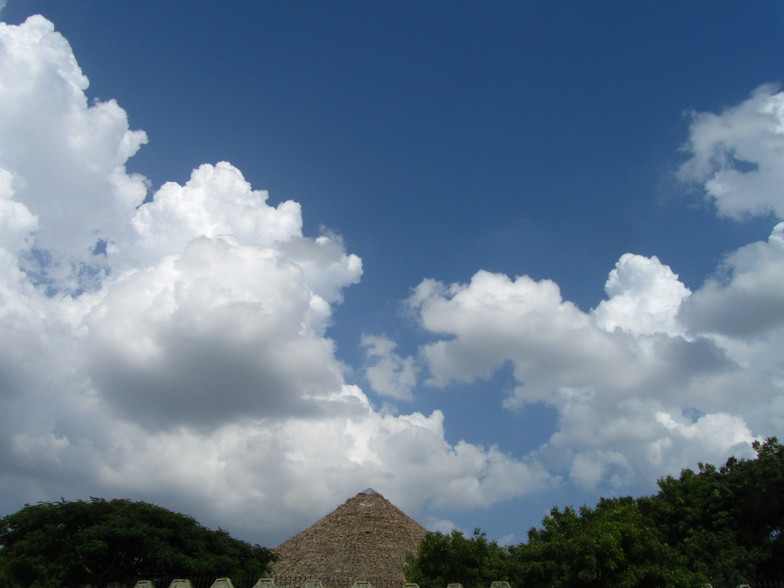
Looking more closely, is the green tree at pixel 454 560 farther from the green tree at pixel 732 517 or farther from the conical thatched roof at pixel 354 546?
the green tree at pixel 732 517

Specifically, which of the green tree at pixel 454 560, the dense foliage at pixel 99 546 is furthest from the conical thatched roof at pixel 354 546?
the dense foliage at pixel 99 546

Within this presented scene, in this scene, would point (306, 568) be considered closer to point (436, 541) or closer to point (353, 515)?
point (353, 515)

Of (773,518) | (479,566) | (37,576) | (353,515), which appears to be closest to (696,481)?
Answer: (773,518)

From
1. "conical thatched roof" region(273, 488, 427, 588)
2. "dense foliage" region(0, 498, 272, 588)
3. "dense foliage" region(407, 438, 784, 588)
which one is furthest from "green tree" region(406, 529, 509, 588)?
"dense foliage" region(0, 498, 272, 588)

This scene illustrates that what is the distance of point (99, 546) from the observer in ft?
98.2

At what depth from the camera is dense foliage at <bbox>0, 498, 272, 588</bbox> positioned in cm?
3019

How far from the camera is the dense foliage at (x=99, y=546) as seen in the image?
30.2m

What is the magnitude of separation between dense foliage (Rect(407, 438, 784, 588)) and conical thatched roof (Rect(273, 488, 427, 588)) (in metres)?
8.87

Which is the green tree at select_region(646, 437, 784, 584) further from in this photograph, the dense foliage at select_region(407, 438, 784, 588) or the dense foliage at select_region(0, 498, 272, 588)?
the dense foliage at select_region(0, 498, 272, 588)

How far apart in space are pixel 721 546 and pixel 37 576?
34.9 m

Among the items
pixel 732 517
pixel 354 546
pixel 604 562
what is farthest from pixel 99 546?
pixel 732 517

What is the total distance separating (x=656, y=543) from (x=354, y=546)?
2811cm

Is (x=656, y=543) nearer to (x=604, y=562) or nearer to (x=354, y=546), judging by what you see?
(x=604, y=562)

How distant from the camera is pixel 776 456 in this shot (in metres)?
33.2
